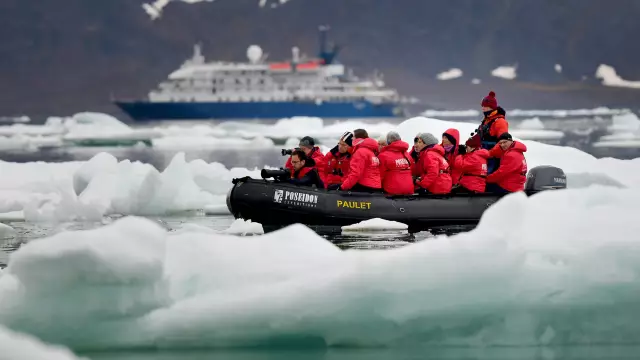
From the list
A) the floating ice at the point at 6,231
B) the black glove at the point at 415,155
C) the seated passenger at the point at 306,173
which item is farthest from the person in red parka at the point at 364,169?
the floating ice at the point at 6,231

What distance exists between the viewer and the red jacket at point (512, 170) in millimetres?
8977

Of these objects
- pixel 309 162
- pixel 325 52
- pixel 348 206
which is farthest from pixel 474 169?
pixel 325 52

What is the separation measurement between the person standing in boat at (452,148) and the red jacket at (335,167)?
3.21 ft

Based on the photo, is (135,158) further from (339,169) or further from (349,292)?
(349,292)

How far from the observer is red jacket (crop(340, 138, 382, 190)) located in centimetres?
897

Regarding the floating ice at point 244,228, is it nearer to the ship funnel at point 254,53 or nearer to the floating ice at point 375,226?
the floating ice at point 375,226

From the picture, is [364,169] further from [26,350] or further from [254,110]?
[254,110]

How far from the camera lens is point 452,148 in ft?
30.7

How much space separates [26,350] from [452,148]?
5.45 meters

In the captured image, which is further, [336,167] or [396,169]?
[336,167]

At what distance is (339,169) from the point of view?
Answer: 31.4 ft

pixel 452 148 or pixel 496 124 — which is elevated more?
pixel 496 124

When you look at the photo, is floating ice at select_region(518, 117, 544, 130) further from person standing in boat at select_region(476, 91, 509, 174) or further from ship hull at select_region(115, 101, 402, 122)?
person standing in boat at select_region(476, 91, 509, 174)

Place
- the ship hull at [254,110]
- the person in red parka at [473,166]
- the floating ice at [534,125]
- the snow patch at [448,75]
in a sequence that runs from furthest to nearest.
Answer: the snow patch at [448,75], the ship hull at [254,110], the floating ice at [534,125], the person in red parka at [473,166]
